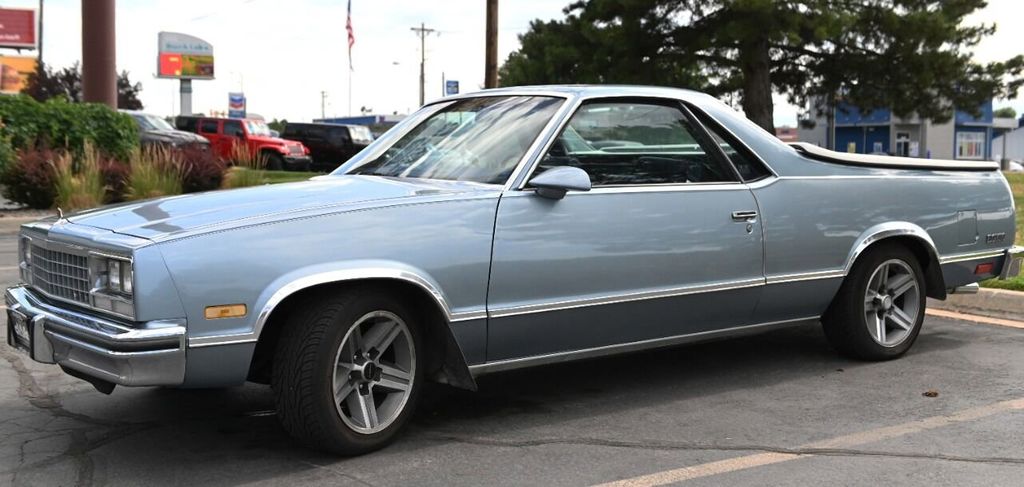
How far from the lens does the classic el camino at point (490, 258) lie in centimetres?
373

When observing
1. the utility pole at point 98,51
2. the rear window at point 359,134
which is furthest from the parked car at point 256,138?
the utility pole at point 98,51

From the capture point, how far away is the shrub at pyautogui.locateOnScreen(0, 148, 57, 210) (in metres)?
15.8

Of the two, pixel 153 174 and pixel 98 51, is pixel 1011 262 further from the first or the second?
pixel 98 51

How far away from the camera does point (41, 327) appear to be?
393cm

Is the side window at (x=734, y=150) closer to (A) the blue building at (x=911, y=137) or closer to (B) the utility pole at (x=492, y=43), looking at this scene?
(B) the utility pole at (x=492, y=43)

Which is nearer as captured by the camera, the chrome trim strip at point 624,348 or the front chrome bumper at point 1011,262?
the chrome trim strip at point 624,348

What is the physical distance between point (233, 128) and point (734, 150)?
28403 mm

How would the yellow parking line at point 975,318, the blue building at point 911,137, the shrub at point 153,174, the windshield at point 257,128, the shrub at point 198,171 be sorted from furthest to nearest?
the blue building at point 911,137
the windshield at point 257,128
the shrub at point 198,171
the shrub at point 153,174
the yellow parking line at point 975,318

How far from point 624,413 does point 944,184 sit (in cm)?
Result: 264

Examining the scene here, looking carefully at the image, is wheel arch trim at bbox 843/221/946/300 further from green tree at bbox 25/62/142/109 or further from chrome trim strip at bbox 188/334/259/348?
green tree at bbox 25/62/142/109

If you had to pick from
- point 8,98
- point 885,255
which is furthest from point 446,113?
point 8,98

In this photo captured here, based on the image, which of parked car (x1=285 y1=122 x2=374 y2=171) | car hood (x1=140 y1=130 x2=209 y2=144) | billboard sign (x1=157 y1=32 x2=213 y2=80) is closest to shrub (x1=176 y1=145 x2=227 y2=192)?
car hood (x1=140 y1=130 x2=209 y2=144)

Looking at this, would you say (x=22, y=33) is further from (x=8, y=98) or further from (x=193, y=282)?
(x=193, y=282)

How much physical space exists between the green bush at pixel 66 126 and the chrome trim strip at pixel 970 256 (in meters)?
15.3
